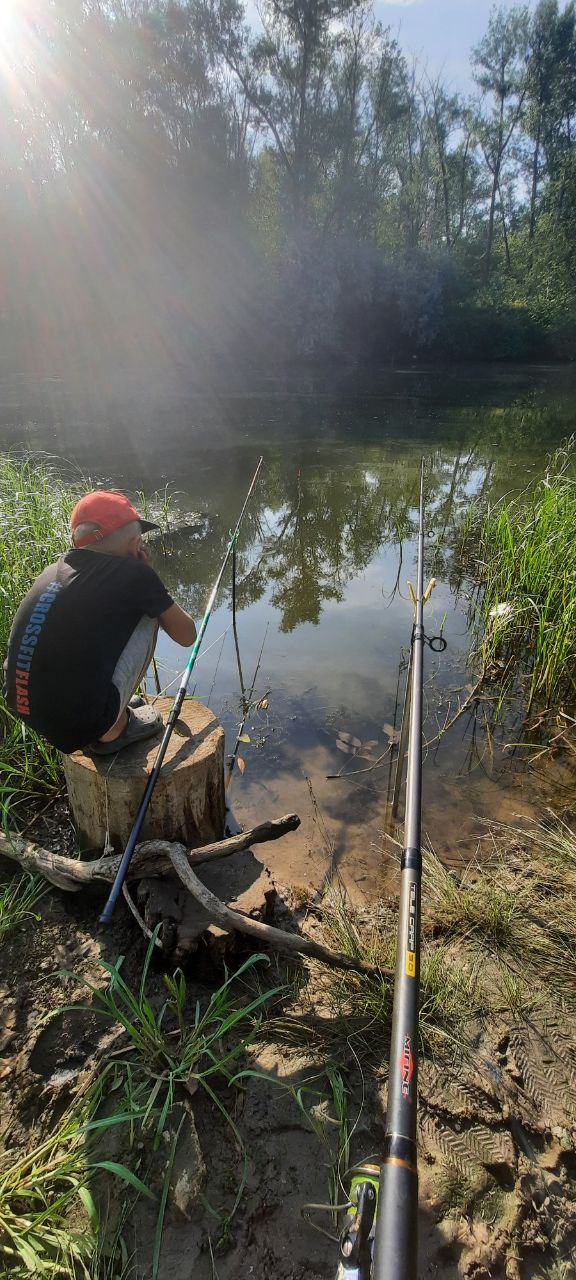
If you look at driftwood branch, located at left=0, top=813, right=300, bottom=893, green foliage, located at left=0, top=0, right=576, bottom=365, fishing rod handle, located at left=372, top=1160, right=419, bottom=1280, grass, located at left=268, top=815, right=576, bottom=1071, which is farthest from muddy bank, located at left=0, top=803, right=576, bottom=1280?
green foliage, located at left=0, top=0, right=576, bottom=365

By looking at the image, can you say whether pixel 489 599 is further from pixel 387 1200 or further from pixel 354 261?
pixel 354 261

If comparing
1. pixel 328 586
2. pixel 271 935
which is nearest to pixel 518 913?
pixel 271 935

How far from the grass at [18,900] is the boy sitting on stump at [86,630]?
63 cm

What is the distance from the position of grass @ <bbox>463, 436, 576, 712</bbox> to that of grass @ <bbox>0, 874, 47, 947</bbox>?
3.18 m

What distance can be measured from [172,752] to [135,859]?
0.45 meters

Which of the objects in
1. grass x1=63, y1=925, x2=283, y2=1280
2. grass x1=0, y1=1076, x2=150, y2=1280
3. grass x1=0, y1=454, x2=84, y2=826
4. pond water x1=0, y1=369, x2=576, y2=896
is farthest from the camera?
pond water x1=0, y1=369, x2=576, y2=896

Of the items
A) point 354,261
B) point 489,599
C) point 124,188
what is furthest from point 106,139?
point 489,599

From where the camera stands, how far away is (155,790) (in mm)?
2445

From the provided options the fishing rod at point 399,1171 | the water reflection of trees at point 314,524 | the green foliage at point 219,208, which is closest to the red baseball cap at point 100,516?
the fishing rod at point 399,1171

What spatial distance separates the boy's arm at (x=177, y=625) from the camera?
2.44 meters

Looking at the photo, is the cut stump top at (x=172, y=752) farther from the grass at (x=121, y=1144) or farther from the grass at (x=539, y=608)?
the grass at (x=539, y=608)

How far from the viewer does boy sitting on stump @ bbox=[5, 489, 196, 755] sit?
2188mm

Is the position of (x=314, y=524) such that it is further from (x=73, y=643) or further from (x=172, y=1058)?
(x=172, y=1058)

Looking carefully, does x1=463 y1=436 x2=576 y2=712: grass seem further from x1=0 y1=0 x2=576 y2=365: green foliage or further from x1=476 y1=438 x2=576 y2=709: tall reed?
x1=0 y1=0 x2=576 y2=365: green foliage
